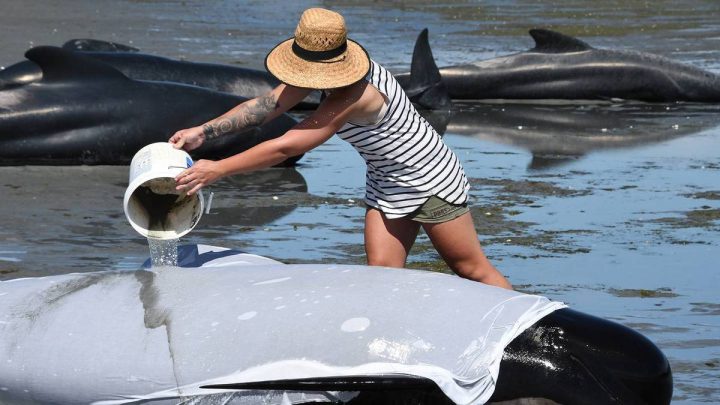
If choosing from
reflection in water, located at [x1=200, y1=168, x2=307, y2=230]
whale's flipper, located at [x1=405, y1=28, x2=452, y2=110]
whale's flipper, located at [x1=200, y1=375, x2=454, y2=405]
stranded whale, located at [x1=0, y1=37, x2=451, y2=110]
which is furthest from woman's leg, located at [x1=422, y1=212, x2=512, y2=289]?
whale's flipper, located at [x1=405, y1=28, x2=452, y2=110]

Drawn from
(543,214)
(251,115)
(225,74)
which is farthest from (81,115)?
(251,115)

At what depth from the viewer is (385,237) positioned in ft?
20.3

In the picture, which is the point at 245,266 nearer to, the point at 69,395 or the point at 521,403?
the point at 69,395

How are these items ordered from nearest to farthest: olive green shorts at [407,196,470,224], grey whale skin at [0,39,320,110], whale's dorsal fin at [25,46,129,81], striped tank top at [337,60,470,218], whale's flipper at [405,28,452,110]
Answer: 1. striped tank top at [337,60,470,218]
2. olive green shorts at [407,196,470,224]
3. whale's dorsal fin at [25,46,129,81]
4. grey whale skin at [0,39,320,110]
5. whale's flipper at [405,28,452,110]

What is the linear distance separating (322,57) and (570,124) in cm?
897

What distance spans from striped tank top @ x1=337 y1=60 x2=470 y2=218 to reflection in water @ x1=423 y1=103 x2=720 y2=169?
538 cm

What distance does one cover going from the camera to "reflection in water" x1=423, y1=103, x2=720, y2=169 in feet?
41.9

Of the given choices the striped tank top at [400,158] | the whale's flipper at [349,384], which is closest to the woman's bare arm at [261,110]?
the striped tank top at [400,158]

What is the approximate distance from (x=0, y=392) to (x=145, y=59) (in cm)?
864

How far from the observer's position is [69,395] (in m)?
5.14

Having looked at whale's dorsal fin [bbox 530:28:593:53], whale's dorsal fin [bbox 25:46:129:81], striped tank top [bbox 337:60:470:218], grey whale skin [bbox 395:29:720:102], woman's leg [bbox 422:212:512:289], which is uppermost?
striped tank top [bbox 337:60:470:218]

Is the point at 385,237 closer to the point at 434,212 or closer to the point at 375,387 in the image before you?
the point at 434,212

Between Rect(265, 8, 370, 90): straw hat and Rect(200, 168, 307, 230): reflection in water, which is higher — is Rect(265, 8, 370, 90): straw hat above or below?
above

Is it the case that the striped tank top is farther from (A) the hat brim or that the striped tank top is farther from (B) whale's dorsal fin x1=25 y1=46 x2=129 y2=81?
(B) whale's dorsal fin x1=25 y1=46 x2=129 y2=81
